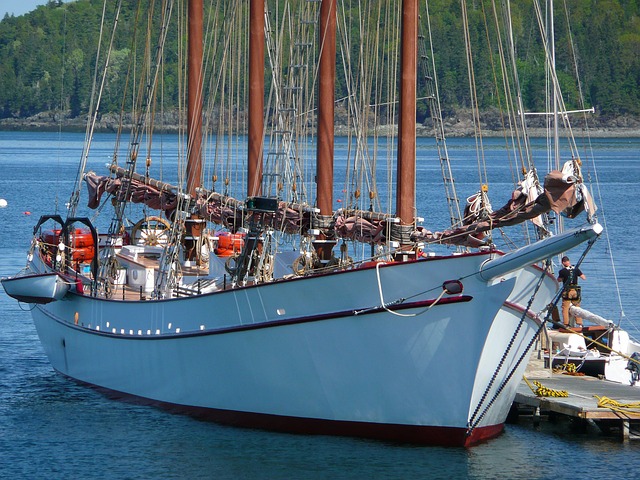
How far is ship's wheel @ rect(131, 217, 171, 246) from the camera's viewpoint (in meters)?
39.8

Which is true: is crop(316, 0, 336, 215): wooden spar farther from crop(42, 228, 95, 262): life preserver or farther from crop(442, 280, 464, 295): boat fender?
crop(42, 228, 95, 262): life preserver

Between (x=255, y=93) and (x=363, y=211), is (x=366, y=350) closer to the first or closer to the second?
(x=363, y=211)

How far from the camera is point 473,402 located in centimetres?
2717

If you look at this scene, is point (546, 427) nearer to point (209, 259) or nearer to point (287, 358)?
point (287, 358)

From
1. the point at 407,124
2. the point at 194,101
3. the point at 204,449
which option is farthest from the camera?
the point at 194,101

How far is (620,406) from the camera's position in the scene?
2934cm

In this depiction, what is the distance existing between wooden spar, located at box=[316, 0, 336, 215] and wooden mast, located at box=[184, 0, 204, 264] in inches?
197

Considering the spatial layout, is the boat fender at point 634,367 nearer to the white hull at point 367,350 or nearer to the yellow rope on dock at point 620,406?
the yellow rope on dock at point 620,406

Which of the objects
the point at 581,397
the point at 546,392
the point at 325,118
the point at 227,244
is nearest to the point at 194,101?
the point at 227,244

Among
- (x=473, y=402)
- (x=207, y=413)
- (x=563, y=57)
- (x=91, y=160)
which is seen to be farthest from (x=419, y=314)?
(x=563, y=57)

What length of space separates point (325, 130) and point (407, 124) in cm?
361

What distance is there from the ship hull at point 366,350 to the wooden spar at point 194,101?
24.5 feet

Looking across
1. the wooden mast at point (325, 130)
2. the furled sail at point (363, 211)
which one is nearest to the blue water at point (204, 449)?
the furled sail at point (363, 211)

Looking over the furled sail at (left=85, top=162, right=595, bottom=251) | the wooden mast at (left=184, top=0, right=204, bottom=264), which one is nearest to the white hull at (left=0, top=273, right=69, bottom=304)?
the furled sail at (left=85, top=162, right=595, bottom=251)
